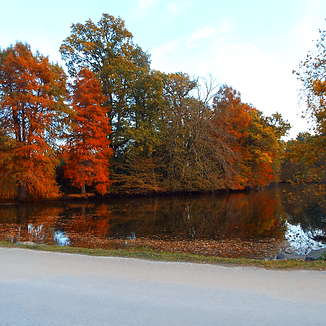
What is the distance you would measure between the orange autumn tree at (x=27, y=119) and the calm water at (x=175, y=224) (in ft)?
9.60

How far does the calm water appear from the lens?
1230cm

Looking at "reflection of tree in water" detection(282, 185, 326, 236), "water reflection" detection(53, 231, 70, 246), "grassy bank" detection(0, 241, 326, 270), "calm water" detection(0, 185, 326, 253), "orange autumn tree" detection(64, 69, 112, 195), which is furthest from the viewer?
"orange autumn tree" detection(64, 69, 112, 195)

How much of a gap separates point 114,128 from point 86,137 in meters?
4.45

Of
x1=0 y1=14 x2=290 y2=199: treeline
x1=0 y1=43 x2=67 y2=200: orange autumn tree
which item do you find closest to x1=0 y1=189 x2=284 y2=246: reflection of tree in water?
x1=0 y1=43 x2=67 y2=200: orange autumn tree

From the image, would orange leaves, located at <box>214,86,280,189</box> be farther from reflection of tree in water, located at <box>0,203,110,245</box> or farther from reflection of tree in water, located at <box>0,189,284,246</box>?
reflection of tree in water, located at <box>0,203,110,245</box>

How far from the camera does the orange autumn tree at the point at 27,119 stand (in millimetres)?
22750

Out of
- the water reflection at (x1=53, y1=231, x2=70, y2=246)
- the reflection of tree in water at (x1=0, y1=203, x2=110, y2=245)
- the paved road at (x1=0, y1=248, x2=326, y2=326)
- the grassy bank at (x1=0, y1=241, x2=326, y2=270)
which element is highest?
the paved road at (x1=0, y1=248, x2=326, y2=326)

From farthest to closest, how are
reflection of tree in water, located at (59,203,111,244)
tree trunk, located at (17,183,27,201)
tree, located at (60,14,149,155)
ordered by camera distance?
tree, located at (60,14,149,155)
tree trunk, located at (17,183,27,201)
reflection of tree in water, located at (59,203,111,244)

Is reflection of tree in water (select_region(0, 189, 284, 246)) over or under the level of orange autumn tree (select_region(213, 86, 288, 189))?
under

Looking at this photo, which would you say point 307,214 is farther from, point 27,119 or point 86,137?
point 27,119

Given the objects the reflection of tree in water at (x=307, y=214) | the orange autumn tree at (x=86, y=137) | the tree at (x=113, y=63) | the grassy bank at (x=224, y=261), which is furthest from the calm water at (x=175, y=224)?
the tree at (x=113, y=63)

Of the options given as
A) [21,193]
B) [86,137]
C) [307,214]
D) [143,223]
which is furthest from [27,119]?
[307,214]

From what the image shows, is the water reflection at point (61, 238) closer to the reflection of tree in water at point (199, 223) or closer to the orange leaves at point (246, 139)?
the reflection of tree in water at point (199, 223)

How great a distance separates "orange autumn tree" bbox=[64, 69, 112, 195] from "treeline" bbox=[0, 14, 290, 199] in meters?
0.09
